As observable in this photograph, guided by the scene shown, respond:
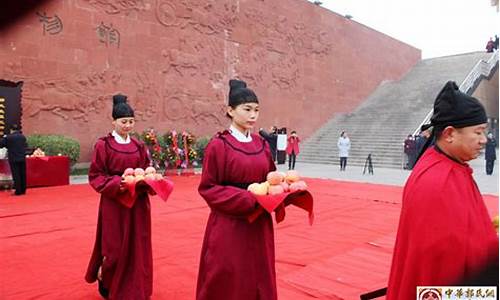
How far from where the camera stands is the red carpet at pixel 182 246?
10.5ft

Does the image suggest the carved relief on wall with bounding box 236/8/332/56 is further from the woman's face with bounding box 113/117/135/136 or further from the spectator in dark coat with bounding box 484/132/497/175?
the woman's face with bounding box 113/117/135/136

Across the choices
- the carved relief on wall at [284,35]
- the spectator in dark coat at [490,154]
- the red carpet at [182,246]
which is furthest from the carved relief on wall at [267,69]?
the red carpet at [182,246]

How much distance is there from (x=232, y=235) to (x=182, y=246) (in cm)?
232

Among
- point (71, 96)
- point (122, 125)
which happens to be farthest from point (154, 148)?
point (122, 125)

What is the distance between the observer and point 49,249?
13.7ft

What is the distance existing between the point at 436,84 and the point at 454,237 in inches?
839

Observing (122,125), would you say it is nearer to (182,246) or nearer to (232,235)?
(232,235)

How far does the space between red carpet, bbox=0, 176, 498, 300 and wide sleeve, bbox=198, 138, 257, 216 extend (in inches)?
46.3

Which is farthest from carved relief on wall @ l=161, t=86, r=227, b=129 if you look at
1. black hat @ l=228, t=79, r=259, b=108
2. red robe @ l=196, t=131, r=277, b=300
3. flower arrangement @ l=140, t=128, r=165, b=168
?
red robe @ l=196, t=131, r=277, b=300

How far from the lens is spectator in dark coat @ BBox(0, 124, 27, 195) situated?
739cm

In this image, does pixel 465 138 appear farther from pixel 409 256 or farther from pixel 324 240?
pixel 324 240

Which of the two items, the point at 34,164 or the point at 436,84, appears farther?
the point at 436,84

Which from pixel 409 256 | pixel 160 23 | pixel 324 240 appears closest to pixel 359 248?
pixel 324 240

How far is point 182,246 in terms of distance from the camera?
4363 millimetres
